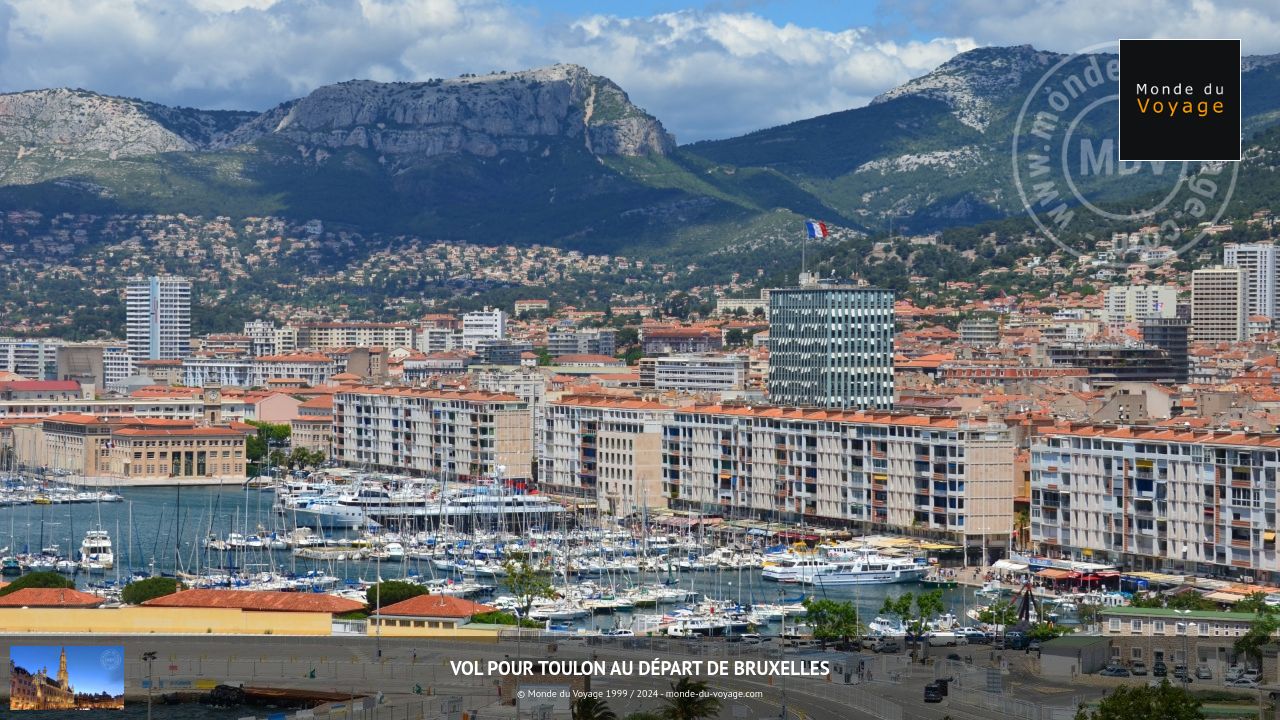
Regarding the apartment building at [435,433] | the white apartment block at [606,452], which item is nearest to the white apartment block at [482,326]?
the apartment building at [435,433]

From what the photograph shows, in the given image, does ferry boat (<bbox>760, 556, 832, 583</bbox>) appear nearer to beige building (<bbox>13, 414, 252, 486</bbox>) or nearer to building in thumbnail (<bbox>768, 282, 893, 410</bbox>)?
building in thumbnail (<bbox>768, 282, 893, 410</bbox>)

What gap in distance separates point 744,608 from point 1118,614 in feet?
39.3

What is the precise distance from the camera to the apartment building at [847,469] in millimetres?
69562

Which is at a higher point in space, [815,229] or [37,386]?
[815,229]

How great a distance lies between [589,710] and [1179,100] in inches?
568

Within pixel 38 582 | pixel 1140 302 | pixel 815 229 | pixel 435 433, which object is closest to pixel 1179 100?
pixel 38 582

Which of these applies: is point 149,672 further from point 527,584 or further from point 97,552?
point 97,552

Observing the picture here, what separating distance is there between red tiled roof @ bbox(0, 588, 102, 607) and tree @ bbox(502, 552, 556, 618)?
12.1 metres

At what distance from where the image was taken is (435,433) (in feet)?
322

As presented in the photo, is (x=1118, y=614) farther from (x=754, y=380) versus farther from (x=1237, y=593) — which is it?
(x=754, y=380)

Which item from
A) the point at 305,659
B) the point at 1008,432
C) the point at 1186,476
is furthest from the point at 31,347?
the point at 305,659

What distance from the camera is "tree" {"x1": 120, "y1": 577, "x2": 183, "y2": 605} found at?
2108 inches

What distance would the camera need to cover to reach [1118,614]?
49.8 meters

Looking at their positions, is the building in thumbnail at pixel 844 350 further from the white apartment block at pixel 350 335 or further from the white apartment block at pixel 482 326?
the white apartment block at pixel 350 335
